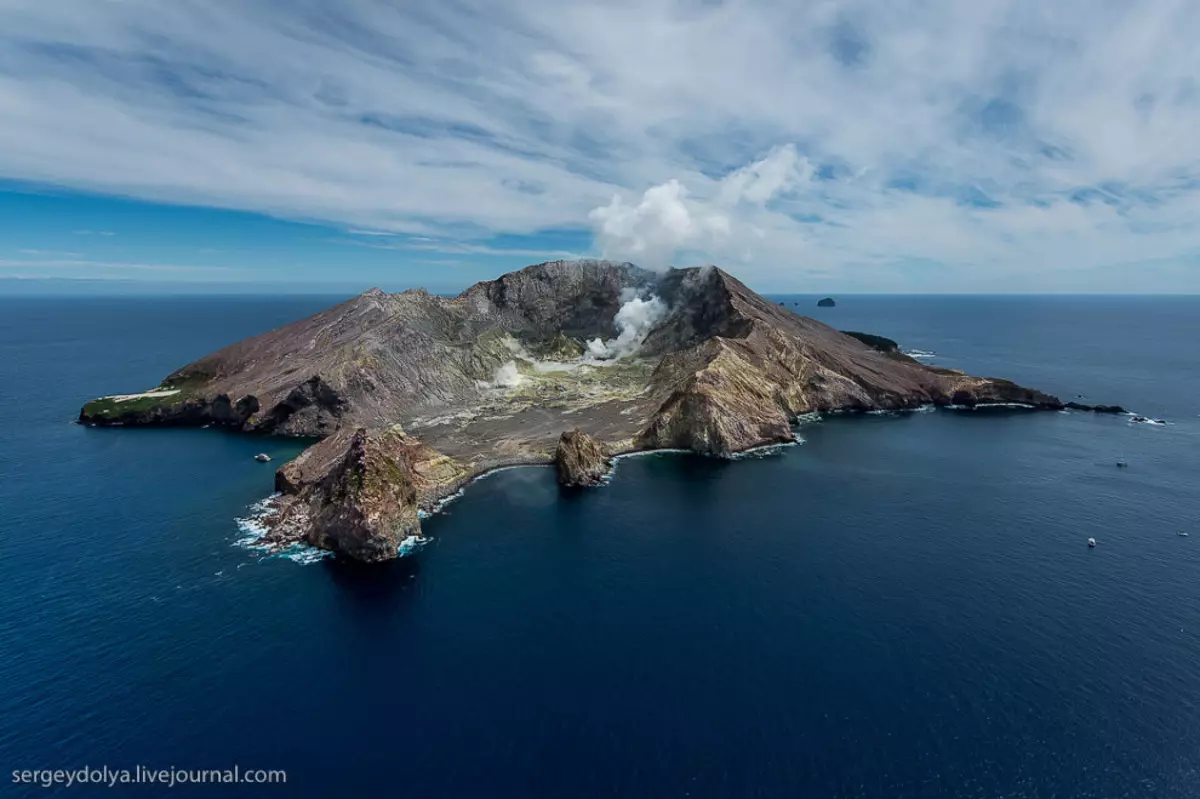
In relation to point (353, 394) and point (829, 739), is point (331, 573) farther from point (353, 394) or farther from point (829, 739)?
point (353, 394)

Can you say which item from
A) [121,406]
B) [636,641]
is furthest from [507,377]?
[636,641]

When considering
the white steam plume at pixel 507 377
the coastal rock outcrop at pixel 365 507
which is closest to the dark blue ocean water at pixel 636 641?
the coastal rock outcrop at pixel 365 507

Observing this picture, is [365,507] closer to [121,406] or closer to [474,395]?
[474,395]

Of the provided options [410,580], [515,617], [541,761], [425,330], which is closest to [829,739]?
[541,761]

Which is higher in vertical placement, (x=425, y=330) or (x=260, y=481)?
(x=425, y=330)

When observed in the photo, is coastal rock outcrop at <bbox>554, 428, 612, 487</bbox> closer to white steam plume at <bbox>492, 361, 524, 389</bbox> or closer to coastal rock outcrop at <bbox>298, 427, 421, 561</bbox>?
coastal rock outcrop at <bbox>298, 427, 421, 561</bbox>

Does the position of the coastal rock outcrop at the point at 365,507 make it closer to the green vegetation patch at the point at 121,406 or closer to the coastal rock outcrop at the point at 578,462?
the coastal rock outcrop at the point at 578,462
